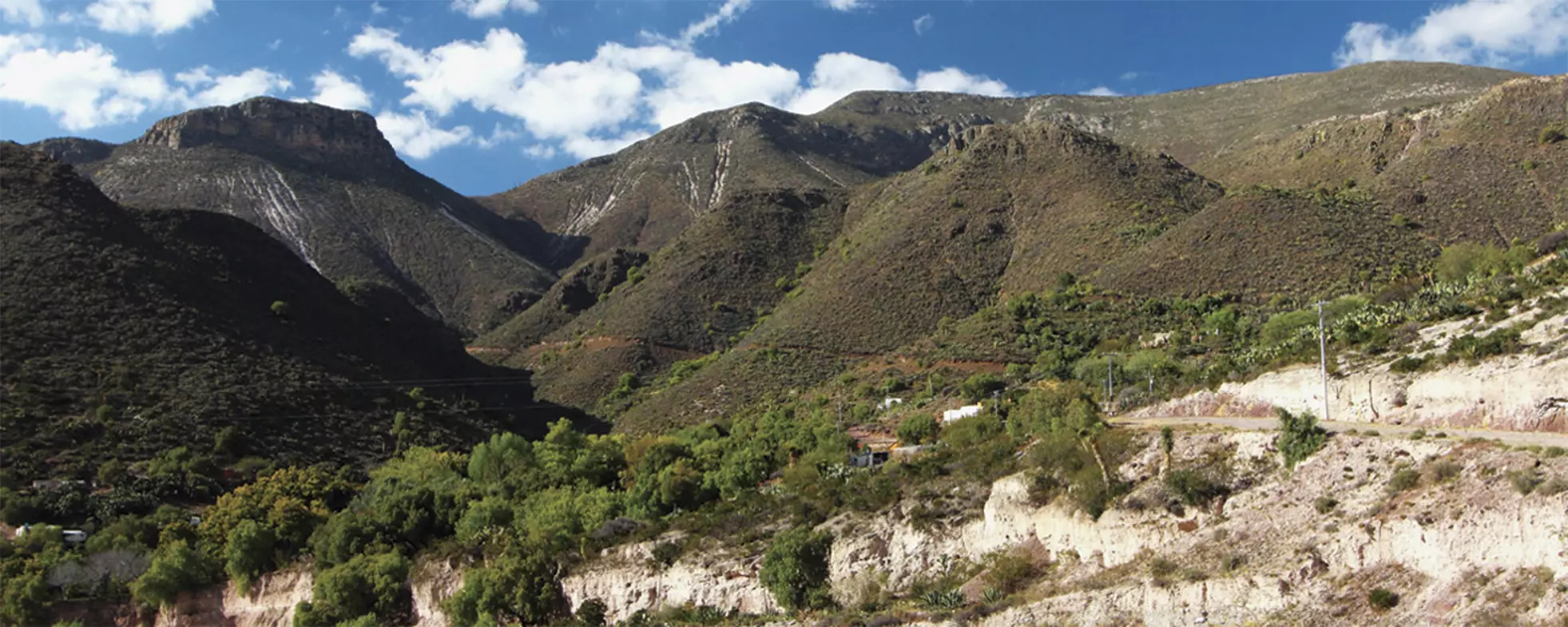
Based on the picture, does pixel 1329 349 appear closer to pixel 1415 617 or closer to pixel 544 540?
pixel 1415 617

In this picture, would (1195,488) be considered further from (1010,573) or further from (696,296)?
(696,296)

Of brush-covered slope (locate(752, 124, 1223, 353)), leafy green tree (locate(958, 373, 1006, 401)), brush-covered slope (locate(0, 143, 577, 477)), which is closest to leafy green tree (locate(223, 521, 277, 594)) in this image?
brush-covered slope (locate(0, 143, 577, 477))

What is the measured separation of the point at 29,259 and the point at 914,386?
45842 millimetres

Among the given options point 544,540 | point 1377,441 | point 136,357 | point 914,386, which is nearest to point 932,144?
point 914,386

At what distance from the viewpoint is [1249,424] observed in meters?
31.7

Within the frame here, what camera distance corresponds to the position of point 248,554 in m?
47.3

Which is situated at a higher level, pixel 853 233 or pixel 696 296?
pixel 853 233

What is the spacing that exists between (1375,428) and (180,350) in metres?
56.0

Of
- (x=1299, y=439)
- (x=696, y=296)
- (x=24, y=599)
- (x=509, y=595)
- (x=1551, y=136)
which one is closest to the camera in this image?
(x=1299, y=439)

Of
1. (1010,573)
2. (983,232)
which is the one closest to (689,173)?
(983,232)

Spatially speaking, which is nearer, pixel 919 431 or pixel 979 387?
pixel 919 431

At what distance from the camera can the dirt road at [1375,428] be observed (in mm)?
24906

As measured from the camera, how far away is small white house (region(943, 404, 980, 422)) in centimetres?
5128

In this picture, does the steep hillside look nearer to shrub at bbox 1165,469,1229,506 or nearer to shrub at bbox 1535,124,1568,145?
shrub at bbox 1535,124,1568,145
